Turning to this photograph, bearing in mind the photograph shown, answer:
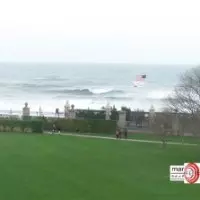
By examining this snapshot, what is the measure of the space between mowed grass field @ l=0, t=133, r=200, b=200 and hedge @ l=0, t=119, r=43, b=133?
5053mm

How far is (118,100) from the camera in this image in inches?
3900

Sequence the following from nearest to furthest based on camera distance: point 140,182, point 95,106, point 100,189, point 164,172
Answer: point 100,189, point 140,182, point 164,172, point 95,106

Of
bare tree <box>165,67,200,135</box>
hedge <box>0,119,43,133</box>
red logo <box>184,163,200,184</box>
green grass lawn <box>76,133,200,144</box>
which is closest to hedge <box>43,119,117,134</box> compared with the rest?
green grass lawn <box>76,133,200,144</box>

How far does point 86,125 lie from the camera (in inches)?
1777

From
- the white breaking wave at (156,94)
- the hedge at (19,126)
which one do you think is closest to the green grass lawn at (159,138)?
the hedge at (19,126)

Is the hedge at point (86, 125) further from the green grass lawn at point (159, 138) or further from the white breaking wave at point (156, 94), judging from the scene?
the white breaking wave at point (156, 94)

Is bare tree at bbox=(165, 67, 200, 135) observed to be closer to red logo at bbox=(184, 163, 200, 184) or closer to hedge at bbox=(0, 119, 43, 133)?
hedge at bbox=(0, 119, 43, 133)

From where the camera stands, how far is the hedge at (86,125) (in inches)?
1774

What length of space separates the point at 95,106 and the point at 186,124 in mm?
53620

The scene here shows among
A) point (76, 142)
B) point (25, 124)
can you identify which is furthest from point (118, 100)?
point (76, 142)

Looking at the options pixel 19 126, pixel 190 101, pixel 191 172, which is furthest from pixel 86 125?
pixel 191 172

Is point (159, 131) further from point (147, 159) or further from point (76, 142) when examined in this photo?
point (147, 159)

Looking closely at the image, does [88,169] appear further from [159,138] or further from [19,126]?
[19,126]

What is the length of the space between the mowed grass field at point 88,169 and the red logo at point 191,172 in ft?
9.84
